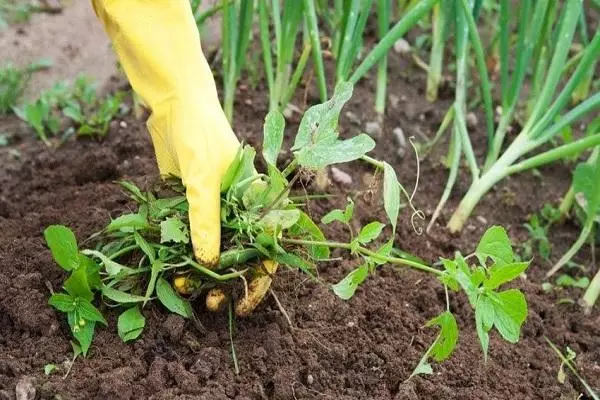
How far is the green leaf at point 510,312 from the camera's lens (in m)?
1.22

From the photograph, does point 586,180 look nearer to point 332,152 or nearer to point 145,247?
point 332,152

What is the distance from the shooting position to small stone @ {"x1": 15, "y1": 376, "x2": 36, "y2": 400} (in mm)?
1250

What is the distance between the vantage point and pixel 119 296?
52.8 inches

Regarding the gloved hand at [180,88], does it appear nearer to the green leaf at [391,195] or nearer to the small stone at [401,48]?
the green leaf at [391,195]

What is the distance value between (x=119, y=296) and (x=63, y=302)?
79 millimetres

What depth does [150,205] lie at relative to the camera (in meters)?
1.39

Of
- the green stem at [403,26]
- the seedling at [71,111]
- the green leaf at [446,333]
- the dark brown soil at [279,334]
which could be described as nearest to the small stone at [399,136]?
the dark brown soil at [279,334]

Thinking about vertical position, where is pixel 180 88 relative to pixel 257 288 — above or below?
above

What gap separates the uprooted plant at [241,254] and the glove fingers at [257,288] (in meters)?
0.01

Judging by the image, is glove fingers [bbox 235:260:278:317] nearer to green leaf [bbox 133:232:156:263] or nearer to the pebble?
green leaf [bbox 133:232:156:263]

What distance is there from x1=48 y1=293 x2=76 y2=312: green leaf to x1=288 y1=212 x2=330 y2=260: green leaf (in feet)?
1.07

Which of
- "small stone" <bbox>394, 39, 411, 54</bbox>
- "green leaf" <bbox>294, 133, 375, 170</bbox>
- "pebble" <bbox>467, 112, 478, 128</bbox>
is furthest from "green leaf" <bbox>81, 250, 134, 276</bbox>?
"small stone" <bbox>394, 39, 411, 54</bbox>

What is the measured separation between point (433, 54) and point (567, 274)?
641mm

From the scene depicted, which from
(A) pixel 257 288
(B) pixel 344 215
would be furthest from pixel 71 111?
(B) pixel 344 215
